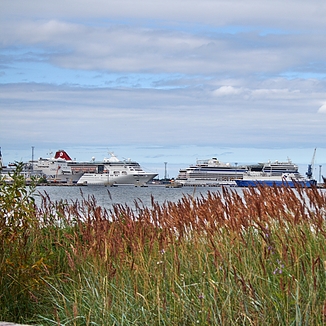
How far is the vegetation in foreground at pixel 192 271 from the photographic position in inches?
140

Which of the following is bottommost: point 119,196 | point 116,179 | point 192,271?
point 192,271

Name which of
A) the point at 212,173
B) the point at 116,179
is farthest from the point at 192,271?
the point at 212,173

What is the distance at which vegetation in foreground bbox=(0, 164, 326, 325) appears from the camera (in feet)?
11.7

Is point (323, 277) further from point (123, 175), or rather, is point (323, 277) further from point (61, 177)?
point (61, 177)

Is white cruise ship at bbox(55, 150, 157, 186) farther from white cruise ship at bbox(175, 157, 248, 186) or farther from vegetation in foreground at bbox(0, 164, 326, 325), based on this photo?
vegetation in foreground at bbox(0, 164, 326, 325)

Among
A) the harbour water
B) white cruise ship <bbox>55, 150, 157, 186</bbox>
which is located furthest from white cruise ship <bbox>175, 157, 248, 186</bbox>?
the harbour water

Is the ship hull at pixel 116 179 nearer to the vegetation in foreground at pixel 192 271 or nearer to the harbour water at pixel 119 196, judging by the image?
the harbour water at pixel 119 196

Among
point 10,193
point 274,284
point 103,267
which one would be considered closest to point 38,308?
point 103,267

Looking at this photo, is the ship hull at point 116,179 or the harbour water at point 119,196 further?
the ship hull at point 116,179

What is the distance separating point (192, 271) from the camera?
4367 millimetres

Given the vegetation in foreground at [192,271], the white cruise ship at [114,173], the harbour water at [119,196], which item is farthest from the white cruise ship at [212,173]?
the vegetation in foreground at [192,271]

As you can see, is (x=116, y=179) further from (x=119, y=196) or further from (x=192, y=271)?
(x=192, y=271)

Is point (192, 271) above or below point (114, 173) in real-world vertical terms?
below

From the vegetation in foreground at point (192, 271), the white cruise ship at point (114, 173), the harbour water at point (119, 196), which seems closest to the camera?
the vegetation in foreground at point (192, 271)
